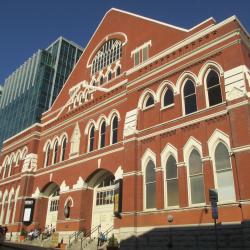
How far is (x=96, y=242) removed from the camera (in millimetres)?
21219

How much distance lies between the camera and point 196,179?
1727 centimetres

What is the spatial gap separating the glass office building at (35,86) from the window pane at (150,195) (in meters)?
62.1

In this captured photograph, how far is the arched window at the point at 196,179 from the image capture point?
16.8 metres

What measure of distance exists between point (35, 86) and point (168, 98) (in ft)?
223

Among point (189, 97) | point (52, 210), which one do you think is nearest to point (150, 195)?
point (189, 97)

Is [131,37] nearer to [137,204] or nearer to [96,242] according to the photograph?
[137,204]

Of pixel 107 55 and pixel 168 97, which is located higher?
pixel 107 55

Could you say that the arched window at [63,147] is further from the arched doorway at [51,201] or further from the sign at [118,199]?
the sign at [118,199]

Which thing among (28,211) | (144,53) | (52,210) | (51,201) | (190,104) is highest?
(144,53)

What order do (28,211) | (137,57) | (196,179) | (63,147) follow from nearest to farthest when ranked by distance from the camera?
(196,179)
(137,57)
(28,211)
(63,147)

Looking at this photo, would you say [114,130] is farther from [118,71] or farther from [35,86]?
[35,86]

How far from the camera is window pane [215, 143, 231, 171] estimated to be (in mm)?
16264

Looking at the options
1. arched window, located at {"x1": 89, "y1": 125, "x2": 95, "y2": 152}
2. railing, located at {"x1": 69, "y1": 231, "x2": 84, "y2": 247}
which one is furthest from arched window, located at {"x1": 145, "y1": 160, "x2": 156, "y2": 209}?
arched window, located at {"x1": 89, "y1": 125, "x2": 95, "y2": 152}

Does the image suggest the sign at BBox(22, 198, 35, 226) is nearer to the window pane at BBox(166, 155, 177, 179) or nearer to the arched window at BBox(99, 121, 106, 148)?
the arched window at BBox(99, 121, 106, 148)
